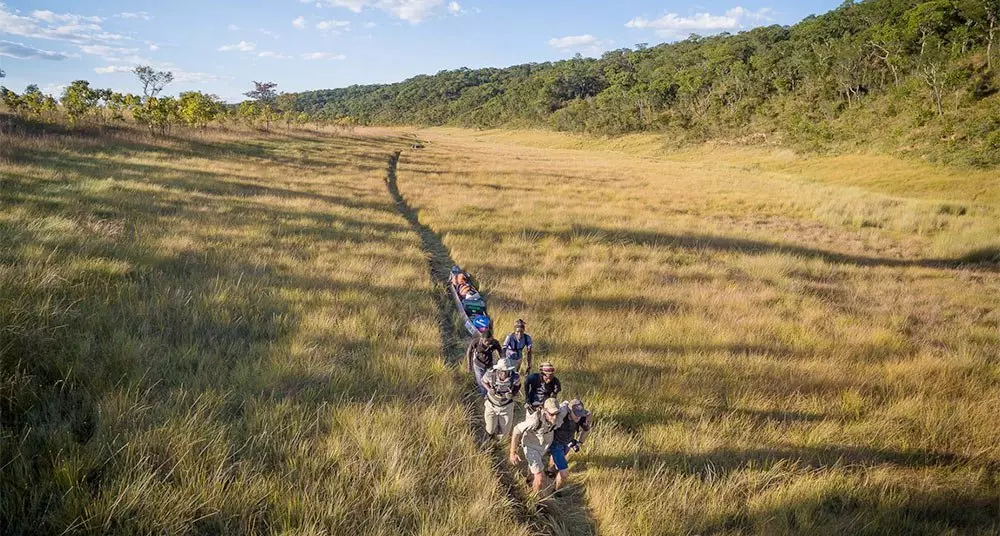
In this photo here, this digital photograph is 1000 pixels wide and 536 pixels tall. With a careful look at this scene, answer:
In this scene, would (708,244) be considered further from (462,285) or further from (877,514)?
(877,514)

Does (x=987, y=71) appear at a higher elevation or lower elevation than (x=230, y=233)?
higher

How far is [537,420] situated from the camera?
384 cm

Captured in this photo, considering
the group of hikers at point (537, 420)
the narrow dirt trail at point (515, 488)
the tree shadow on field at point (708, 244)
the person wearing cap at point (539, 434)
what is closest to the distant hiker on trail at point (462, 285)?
the narrow dirt trail at point (515, 488)

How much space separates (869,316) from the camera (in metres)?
9.45

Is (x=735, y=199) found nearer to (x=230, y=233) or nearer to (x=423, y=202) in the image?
(x=423, y=202)

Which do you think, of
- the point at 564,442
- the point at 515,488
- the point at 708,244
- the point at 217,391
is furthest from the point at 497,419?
the point at 708,244

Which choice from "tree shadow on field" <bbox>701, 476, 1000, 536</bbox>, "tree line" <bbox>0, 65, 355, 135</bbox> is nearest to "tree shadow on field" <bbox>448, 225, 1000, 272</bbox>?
"tree shadow on field" <bbox>701, 476, 1000, 536</bbox>

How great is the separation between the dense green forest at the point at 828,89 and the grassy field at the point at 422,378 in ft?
137

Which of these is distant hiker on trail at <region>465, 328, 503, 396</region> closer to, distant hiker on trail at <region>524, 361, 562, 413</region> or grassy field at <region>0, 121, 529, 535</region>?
grassy field at <region>0, 121, 529, 535</region>

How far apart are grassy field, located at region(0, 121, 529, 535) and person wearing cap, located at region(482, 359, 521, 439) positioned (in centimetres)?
28

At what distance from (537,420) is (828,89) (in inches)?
3131

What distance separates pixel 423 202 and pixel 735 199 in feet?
60.8

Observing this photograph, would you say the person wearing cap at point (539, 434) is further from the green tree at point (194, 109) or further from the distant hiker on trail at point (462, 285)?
the green tree at point (194, 109)

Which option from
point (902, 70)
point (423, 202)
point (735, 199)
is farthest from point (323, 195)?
point (902, 70)
